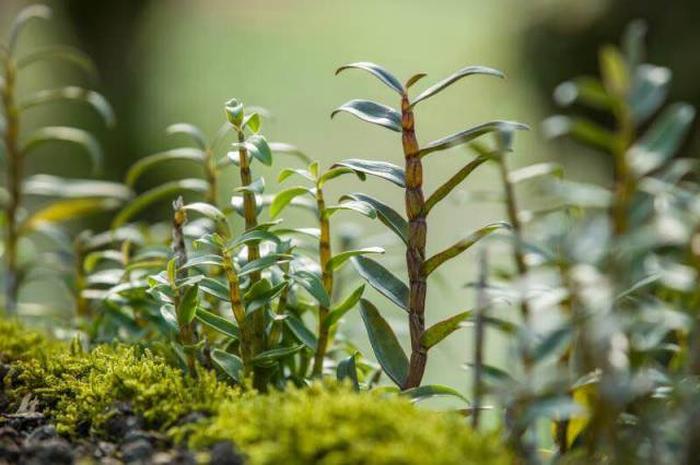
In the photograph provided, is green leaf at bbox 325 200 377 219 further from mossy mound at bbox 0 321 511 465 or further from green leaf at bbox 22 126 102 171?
green leaf at bbox 22 126 102 171

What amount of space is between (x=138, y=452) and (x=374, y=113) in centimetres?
43

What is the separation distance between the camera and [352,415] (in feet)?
2.69

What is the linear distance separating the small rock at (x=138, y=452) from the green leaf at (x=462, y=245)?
333mm

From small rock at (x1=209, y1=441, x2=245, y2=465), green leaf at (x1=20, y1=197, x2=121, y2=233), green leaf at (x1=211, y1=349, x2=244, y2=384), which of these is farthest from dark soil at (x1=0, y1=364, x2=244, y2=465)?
green leaf at (x1=20, y1=197, x2=121, y2=233)

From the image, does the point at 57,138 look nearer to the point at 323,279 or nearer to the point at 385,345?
the point at 323,279

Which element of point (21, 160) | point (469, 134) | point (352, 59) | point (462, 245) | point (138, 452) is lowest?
point (138, 452)

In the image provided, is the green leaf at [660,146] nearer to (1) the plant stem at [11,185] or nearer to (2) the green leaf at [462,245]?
(2) the green leaf at [462,245]

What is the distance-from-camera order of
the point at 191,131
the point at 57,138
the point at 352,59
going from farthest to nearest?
the point at 352,59, the point at 57,138, the point at 191,131

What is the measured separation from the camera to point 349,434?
2.59 feet

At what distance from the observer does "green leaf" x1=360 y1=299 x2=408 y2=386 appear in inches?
41.8

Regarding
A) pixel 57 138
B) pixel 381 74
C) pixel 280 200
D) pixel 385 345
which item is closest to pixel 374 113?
pixel 381 74

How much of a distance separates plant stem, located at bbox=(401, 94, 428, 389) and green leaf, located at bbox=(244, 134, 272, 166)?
5.5 inches

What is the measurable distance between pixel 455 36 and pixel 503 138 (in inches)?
219

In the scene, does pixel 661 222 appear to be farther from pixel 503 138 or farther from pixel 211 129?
pixel 211 129
